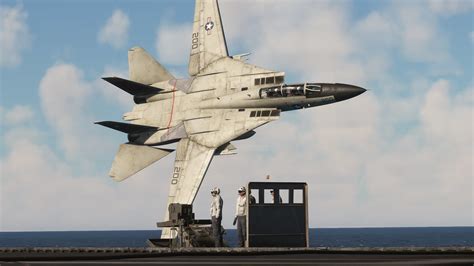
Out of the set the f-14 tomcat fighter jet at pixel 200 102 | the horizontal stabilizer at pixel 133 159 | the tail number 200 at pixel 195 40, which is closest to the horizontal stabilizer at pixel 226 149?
the f-14 tomcat fighter jet at pixel 200 102

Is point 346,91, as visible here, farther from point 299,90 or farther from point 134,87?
point 134,87

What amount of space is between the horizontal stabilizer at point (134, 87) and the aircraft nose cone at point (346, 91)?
14.5 meters

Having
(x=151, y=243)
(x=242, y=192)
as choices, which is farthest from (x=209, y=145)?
(x=242, y=192)

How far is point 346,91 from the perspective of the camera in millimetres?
46469

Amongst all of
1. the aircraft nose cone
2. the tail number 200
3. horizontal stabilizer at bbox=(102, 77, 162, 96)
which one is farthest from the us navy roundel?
the aircraft nose cone

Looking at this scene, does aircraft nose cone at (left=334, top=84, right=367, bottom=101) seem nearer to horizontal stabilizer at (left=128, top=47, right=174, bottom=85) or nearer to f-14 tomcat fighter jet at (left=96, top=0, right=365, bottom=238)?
f-14 tomcat fighter jet at (left=96, top=0, right=365, bottom=238)

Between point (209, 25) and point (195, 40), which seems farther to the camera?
point (195, 40)

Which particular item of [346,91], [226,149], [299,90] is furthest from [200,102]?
[346,91]

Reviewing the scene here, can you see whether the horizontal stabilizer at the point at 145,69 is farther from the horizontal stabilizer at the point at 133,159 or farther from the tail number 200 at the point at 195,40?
the horizontal stabilizer at the point at 133,159

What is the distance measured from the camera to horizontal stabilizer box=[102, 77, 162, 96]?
5409cm

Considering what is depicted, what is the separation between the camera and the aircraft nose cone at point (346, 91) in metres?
46.4

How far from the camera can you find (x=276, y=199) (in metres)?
27.9

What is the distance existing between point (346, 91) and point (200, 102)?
10.6 m

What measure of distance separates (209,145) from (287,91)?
722 cm
